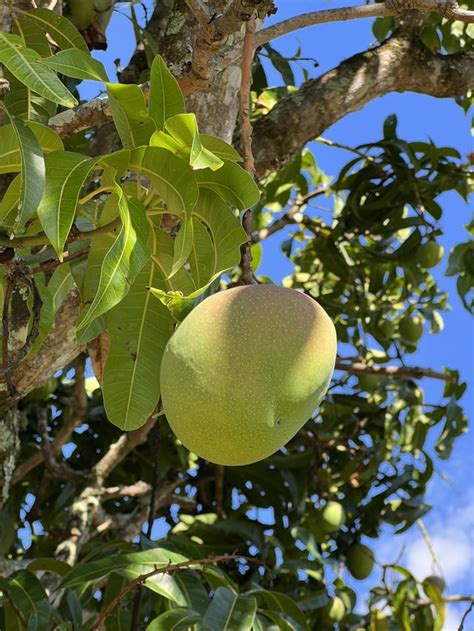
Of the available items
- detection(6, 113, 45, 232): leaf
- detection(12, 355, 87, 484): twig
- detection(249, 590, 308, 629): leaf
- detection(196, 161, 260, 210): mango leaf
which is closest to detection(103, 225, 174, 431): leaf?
detection(196, 161, 260, 210): mango leaf

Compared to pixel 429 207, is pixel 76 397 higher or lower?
lower

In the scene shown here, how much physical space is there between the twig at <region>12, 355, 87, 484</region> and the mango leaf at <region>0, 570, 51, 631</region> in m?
0.72

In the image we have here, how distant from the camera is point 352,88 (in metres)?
1.92

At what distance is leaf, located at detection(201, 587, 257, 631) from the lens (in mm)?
1377

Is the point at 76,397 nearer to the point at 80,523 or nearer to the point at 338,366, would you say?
the point at 80,523

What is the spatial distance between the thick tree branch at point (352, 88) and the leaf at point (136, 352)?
0.75m

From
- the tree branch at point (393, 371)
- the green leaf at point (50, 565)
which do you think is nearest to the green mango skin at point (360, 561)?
the tree branch at point (393, 371)

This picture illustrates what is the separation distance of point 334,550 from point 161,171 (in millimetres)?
1862

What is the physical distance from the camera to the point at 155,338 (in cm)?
111

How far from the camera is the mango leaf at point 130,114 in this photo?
987 millimetres

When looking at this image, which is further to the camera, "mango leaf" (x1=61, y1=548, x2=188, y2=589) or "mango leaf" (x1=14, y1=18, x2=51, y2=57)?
"mango leaf" (x1=61, y1=548, x2=188, y2=589)

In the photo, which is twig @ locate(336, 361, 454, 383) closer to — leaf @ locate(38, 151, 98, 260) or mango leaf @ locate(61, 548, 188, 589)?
mango leaf @ locate(61, 548, 188, 589)

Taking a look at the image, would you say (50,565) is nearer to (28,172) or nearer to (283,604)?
(283,604)

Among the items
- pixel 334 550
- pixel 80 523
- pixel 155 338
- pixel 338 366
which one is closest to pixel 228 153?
pixel 155 338
